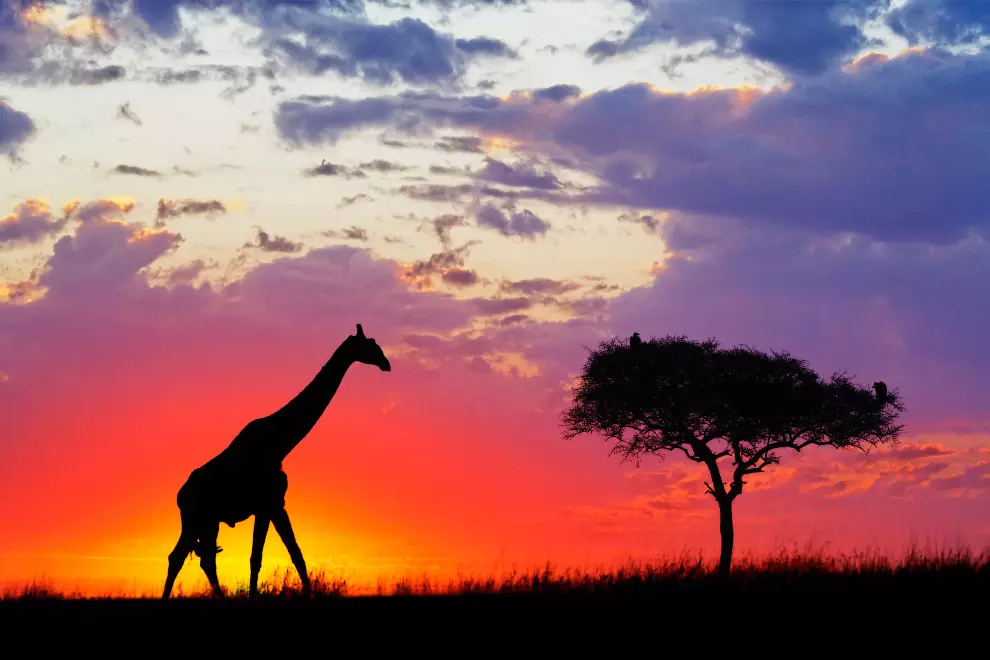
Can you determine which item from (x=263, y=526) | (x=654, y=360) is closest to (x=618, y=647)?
(x=263, y=526)

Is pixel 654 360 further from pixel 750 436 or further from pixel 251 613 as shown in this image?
pixel 251 613

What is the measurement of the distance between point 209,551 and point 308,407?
12.1 feet

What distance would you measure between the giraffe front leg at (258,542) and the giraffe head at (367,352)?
13.5 ft

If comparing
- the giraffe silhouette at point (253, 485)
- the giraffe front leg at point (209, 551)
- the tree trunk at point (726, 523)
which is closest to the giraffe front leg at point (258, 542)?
the giraffe silhouette at point (253, 485)

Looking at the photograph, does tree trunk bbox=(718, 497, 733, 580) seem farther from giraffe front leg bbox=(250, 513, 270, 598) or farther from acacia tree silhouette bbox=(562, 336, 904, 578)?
giraffe front leg bbox=(250, 513, 270, 598)

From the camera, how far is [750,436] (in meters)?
48.1

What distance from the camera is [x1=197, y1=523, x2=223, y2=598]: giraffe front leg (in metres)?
24.2

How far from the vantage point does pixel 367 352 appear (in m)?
25.2

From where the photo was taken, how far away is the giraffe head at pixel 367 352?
82.5 ft

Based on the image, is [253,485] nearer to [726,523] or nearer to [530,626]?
[530,626]

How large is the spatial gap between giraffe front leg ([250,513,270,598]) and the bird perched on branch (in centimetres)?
3350

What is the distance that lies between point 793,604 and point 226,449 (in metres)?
12.0

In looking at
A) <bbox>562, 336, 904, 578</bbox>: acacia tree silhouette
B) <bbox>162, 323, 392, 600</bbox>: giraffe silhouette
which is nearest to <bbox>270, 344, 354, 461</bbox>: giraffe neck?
<bbox>162, 323, 392, 600</bbox>: giraffe silhouette

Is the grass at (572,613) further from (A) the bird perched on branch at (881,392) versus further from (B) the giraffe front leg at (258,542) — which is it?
(A) the bird perched on branch at (881,392)
